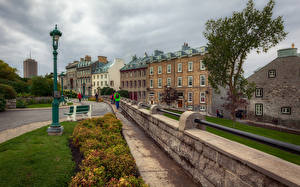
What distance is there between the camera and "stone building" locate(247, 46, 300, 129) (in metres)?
21.9

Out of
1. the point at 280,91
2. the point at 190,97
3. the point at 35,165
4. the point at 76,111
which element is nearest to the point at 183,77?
the point at 190,97

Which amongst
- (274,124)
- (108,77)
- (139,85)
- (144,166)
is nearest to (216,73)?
(274,124)

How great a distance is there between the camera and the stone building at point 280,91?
2192 centimetres

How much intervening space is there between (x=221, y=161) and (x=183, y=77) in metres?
32.9

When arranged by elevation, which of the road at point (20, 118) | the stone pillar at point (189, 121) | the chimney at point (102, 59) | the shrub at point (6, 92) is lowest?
the road at point (20, 118)

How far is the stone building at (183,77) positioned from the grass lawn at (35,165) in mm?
26839

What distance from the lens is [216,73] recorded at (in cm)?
1766

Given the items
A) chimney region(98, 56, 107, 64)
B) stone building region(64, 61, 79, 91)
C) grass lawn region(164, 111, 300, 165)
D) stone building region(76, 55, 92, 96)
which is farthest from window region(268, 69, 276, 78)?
stone building region(64, 61, 79, 91)

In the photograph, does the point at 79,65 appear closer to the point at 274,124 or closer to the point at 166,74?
the point at 166,74

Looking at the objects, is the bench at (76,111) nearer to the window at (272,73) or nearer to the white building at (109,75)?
the window at (272,73)

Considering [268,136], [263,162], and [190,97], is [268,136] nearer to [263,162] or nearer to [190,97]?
[263,162]

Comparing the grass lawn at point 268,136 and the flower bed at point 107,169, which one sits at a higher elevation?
the flower bed at point 107,169

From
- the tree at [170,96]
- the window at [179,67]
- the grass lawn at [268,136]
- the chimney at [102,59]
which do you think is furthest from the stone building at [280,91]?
the chimney at [102,59]

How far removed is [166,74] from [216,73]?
2062cm
